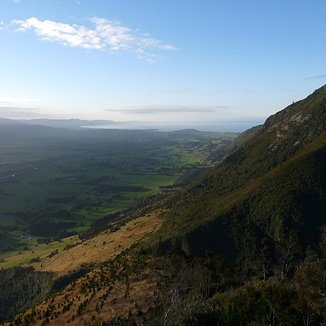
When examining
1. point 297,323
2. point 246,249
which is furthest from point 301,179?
point 297,323

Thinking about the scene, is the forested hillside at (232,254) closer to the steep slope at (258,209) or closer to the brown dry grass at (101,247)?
the steep slope at (258,209)

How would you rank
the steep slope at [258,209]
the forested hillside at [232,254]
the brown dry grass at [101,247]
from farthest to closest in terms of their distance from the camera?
1. the brown dry grass at [101,247]
2. the steep slope at [258,209]
3. the forested hillside at [232,254]

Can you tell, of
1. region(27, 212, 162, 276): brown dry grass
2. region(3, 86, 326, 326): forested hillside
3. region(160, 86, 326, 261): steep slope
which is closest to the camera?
region(3, 86, 326, 326): forested hillside

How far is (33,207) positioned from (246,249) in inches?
5041

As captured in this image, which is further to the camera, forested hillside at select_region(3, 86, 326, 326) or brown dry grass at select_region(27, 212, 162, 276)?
brown dry grass at select_region(27, 212, 162, 276)

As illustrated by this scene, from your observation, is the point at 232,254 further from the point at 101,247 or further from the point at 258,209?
the point at 101,247

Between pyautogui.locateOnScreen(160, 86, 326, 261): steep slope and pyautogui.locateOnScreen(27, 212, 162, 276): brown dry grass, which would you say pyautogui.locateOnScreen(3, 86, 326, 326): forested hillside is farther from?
pyautogui.locateOnScreen(27, 212, 162, 276): brown dry grass

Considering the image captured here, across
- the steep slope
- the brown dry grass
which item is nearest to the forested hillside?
the steep slope

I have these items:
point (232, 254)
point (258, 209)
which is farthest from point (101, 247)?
point (258, 209)

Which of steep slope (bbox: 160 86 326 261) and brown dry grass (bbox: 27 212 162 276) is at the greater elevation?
steep slope (bbox: 160 86 326 261)

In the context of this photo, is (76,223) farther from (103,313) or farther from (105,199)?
(103,313)

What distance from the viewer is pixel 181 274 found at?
34.2m

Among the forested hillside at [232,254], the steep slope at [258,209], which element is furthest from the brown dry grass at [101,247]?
the steep slope at [258,209]

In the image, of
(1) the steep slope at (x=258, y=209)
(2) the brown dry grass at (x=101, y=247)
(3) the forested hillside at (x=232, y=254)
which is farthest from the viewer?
(2) the brown dry grass at (x=101, y=247)
